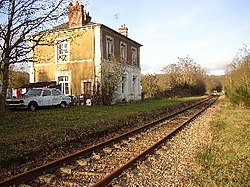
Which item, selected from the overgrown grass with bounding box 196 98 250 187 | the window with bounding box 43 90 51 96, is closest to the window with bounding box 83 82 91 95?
the window with bounding box 43 90 51 96

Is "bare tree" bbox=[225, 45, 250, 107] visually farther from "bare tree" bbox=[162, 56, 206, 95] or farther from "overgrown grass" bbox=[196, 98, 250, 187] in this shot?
"bare tree" bbox=[162, 56, 206, 95]

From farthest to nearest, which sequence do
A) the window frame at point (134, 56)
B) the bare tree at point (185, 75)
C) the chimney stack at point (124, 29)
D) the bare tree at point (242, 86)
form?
the bare tree at point (185, 75)
the chimney stack at point (124, 29)
the window frame at point (134, 56)
the bare tree at point (242, 86)

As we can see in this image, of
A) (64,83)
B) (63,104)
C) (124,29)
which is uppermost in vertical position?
(124,29)

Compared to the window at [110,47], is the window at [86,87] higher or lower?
lower

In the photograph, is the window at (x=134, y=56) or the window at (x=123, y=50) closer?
the window at (x=123, y=50)

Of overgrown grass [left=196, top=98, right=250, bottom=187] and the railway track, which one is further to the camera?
the railway track

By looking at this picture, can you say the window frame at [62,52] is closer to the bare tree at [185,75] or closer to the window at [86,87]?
the window at [86,87]

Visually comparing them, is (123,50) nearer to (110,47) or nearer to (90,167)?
(110,47)

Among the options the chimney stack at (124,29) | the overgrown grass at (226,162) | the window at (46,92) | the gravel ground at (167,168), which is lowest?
the gravel ground at (167,168)

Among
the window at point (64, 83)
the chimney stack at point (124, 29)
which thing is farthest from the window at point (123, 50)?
the window at point (64, 83)

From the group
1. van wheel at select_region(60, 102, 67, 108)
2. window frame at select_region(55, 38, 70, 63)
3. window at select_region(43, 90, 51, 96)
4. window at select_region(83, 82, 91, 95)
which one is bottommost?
van wheel at select_region(60, 102, 67, 108)

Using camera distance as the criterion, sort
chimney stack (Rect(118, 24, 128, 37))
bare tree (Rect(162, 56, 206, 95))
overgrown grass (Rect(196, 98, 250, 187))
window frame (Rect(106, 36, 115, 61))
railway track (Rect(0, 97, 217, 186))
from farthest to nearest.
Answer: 1. bare tree (Rect(162, 56, 206, 95))
2. chimney stack (Rect(118, 24, 128, 37))
3. window frame (Rect(106, 36, 115, 61))
4. railway track (Rect(0, 97, 217, 186))
5. overgrown grass (Rect(196, 98, 250, 187))

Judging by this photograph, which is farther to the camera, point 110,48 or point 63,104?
point 110,48

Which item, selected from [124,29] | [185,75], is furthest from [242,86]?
[185,75]
